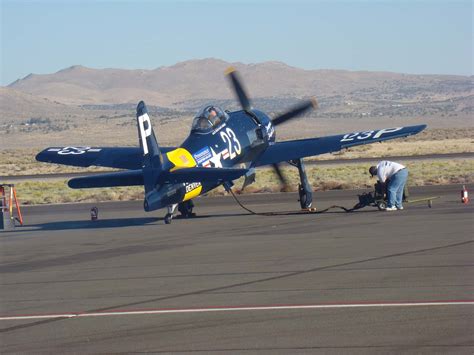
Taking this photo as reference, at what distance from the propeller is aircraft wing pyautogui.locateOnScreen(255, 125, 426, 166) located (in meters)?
0.74

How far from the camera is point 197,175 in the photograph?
2247cm

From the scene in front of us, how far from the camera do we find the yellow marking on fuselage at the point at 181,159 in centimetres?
2314

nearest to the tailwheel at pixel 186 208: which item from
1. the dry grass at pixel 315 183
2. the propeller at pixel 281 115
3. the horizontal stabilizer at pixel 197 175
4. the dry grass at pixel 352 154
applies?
the horizontal stabilizer at pixel 197 175

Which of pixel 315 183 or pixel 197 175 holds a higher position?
pixel 197 175

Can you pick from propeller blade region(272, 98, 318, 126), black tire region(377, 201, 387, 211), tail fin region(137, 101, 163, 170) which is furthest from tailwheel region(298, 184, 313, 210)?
propeller blade region(272, 98, 318, 126)

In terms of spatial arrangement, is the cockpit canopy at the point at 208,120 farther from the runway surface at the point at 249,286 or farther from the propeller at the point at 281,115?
the runway surface at the point at 249,286

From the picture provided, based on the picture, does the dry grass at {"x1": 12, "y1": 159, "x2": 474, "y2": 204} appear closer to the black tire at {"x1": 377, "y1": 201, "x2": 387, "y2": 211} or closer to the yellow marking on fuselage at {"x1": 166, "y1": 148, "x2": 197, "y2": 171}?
the black tire at {"x1": 377, "y1": 201, "x2": 387, "y2": 211}

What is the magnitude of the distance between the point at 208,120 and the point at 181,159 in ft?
7.56

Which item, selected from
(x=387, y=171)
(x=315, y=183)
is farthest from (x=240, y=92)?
(x=315, y=183)

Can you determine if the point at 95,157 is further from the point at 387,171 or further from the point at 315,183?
the point at 315,183

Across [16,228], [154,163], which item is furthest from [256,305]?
[16,228]

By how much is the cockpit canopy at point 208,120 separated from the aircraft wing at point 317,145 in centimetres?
204

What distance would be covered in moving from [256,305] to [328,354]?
2.64m

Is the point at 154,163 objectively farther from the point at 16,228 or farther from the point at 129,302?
the point at 129,302
